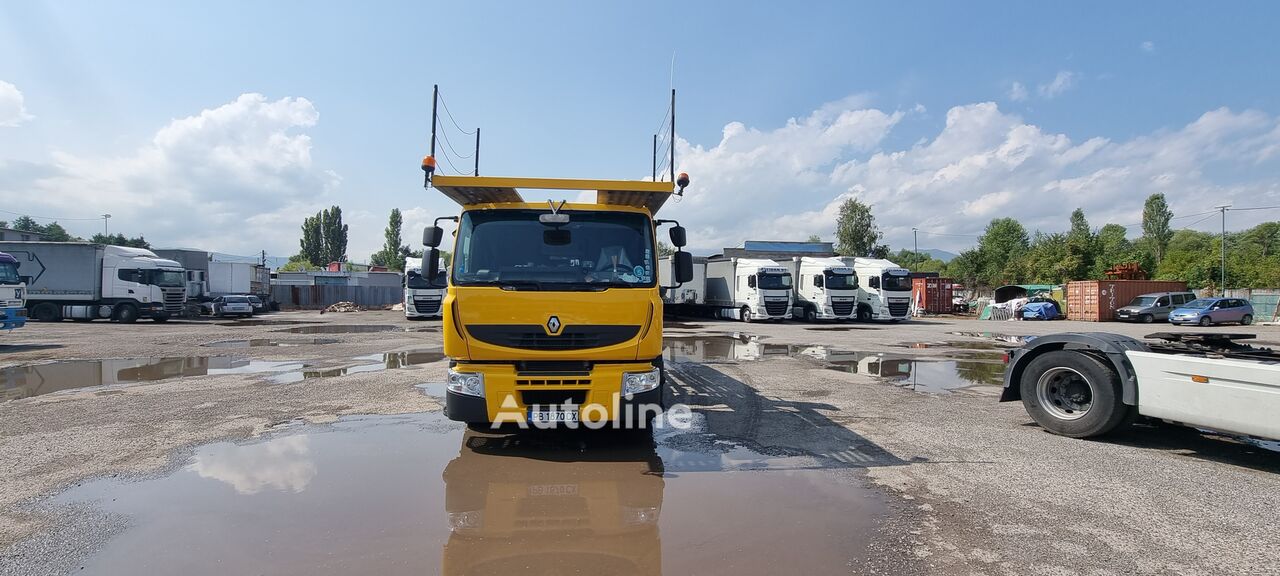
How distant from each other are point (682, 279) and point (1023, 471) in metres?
3.39

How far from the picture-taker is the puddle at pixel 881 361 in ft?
33.3

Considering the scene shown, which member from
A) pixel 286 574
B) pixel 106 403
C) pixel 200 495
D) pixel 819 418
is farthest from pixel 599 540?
pixel 106 403

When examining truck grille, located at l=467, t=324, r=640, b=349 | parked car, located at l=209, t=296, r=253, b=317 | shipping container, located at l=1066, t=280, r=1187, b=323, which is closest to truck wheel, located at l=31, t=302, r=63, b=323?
parked car, located at l=209, t=296, r=253, b=317

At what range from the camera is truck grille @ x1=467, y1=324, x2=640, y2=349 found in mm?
5297

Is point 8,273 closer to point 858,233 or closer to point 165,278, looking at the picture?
point 165,278

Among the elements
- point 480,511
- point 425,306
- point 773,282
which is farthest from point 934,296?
point 480,511

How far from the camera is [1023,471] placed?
201 inches

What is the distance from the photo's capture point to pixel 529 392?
536 centimetres

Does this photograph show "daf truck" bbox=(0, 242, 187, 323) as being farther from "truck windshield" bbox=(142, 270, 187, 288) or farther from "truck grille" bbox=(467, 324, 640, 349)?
"truck grille" bbox=(467, 324, 640, 349)

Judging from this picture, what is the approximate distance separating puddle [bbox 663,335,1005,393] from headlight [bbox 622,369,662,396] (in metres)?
5.43

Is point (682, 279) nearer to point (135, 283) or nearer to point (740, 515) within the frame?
point (740, 515)

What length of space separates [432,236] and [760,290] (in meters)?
22.0

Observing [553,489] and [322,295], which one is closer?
[553,489]

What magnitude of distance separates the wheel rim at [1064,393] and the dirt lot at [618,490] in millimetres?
356
